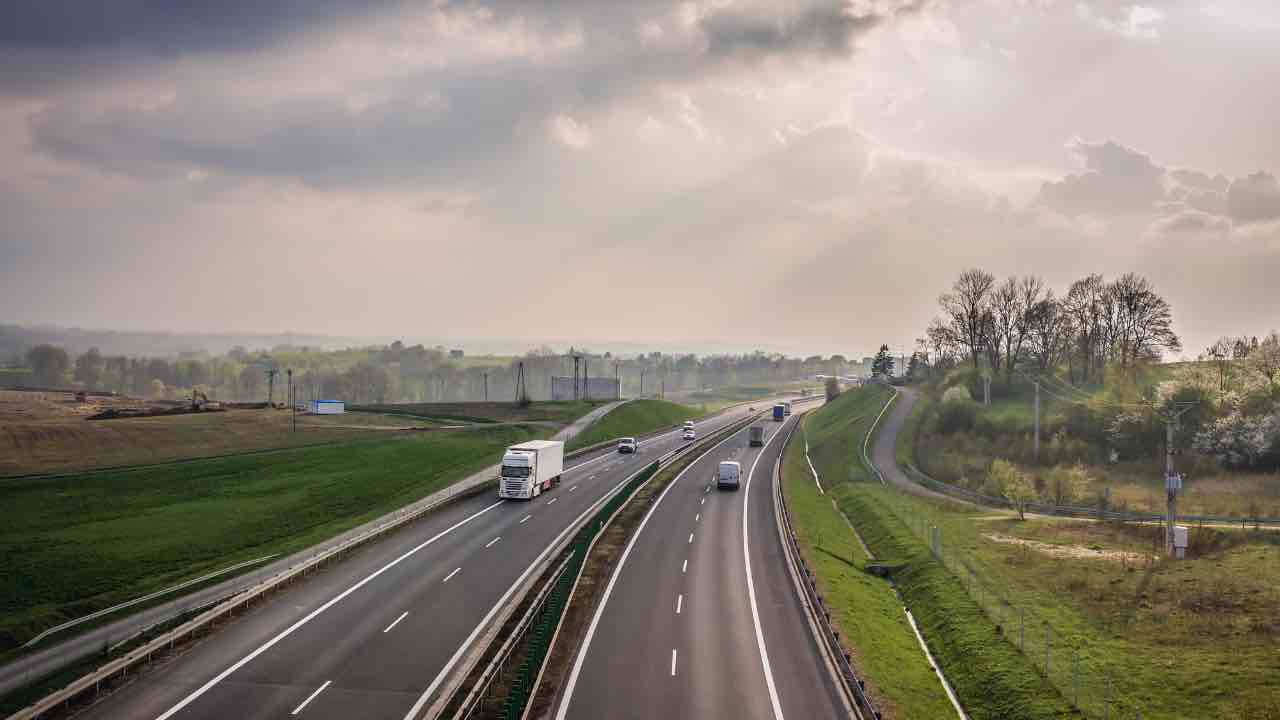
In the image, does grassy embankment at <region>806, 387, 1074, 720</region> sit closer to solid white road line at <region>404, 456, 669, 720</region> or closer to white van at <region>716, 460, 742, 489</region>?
white van at <region>716, 460, 742, 489</region>

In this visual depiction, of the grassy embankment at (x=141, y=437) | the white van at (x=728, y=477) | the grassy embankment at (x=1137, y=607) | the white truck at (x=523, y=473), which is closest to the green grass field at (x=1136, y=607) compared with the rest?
the grassy embankment at (x=1137, y=607)

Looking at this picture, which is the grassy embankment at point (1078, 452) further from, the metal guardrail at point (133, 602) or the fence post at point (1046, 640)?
the metal guardrail at point (133, 602)

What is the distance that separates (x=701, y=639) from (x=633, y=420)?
286 ft

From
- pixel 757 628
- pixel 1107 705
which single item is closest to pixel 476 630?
pixel 757 628

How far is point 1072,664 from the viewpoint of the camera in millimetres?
28062

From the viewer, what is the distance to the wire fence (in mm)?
25125

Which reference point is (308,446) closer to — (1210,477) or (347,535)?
(347,535)

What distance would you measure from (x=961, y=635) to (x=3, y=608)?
42803 mm

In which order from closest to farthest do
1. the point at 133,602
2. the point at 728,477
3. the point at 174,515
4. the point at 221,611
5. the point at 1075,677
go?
the point at 1075,677 → the point at 221,611 → the point at 133,602 → the point at 174,515 → the point at 728,477

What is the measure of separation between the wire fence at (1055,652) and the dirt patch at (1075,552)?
515cm

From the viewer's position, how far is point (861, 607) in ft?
116

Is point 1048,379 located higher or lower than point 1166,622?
higher

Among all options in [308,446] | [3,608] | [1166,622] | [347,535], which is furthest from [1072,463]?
[3,608]

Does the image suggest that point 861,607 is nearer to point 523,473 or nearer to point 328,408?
point 523,473
